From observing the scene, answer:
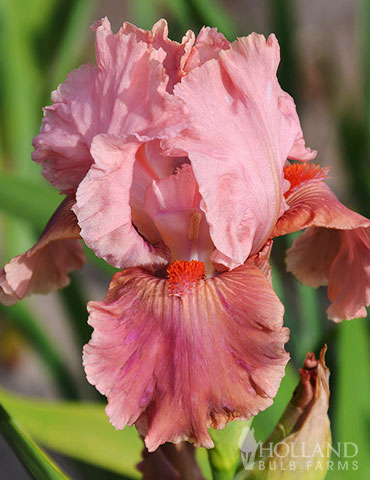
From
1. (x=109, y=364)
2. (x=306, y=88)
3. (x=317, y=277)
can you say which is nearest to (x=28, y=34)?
(x=317, y=277)

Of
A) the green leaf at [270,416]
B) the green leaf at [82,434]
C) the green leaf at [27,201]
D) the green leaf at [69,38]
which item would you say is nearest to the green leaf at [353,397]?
the green leaf at [270,416]

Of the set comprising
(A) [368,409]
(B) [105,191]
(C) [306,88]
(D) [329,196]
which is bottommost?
(C) [306,88]

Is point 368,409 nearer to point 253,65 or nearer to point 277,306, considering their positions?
point 277,306

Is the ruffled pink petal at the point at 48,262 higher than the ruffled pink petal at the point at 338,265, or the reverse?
the ruffled pink petal at the point at 48,262

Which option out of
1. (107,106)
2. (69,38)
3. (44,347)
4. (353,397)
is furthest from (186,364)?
(69,38)

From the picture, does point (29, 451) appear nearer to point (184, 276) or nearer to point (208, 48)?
point (184, 276)

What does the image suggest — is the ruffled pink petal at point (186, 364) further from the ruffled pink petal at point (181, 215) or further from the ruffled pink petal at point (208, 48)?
the ruffled pink petal at point (208, 48)
